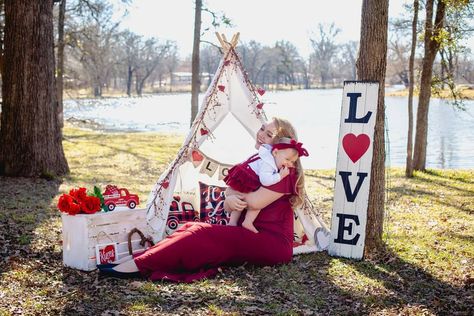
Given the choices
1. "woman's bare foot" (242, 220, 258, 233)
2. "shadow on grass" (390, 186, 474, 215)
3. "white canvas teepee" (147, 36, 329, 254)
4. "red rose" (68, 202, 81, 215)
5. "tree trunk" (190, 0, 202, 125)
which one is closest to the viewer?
"red rose" (68, 202, 81, 215)

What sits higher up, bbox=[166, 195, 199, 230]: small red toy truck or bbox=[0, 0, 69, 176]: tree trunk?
bbox=[0, 0, 69, 176]: tree trunk

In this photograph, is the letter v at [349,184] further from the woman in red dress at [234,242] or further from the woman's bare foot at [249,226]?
the woman's bare foot at [249,226]

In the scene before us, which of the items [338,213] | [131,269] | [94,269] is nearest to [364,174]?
[338,213]

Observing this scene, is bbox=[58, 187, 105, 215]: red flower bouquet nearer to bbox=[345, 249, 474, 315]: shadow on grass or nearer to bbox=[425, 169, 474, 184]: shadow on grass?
bbox=[345, 249, 474, 315]: shadow on grass

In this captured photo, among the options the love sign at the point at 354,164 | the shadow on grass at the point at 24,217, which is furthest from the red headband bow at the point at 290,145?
the shadow on grass at the point at 24,217

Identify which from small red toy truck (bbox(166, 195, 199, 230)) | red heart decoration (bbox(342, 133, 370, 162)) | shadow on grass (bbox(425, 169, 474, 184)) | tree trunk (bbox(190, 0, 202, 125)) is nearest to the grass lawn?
red heart decoration (bbox(342, 133, 370, 162))

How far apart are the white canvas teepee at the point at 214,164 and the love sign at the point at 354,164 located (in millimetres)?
512

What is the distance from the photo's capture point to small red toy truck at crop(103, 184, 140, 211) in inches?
200

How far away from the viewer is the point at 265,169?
4848 millimetres

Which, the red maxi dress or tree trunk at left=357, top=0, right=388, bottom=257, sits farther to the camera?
tree trunk at left=357, top=0, right=388, bottom=257

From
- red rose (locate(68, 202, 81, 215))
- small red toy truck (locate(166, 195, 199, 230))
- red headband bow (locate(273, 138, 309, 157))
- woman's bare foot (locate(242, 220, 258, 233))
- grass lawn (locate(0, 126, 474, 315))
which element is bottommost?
grass lawn (locate(0, 126, 474, 315))

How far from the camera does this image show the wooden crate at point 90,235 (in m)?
4.76

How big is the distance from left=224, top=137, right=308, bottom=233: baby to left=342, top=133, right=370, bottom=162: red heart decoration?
17.4 inches

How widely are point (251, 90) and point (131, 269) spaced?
98.9 inches
